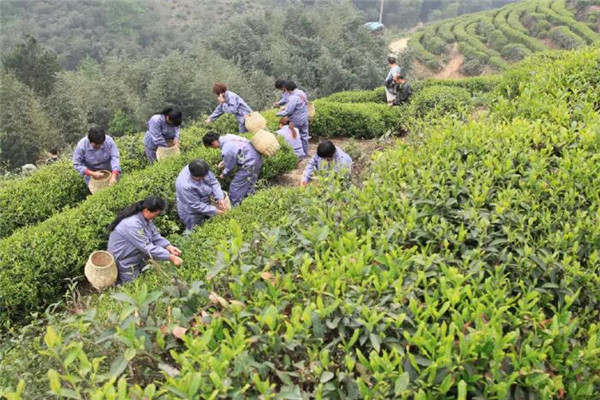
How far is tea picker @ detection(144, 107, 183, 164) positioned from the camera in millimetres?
7637

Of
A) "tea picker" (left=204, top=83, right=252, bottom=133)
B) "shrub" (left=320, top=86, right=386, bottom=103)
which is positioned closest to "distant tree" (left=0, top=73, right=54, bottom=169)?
"shrub" (left=320, top=86, right=386, bottom=103)

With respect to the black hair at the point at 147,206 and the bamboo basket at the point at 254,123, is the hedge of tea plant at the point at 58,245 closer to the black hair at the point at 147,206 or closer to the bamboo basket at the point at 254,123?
the black hair at the point at 147,206

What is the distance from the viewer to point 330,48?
95.2 feet

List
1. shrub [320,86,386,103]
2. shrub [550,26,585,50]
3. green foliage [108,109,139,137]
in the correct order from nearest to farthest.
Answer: shrub [320,86,386,103] < green foliage [108,109,139,137] < shrub [550,26,585,50]

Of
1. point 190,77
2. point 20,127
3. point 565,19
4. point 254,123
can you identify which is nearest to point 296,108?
point 254,123

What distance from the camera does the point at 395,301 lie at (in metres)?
2.56

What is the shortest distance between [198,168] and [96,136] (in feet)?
7.30

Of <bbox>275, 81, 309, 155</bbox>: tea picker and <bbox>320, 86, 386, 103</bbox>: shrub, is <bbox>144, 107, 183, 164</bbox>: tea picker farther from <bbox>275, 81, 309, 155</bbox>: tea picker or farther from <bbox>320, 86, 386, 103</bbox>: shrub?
<bbox>320, 86, 386, 103</bbox>: shrub

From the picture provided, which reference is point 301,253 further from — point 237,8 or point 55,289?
point 237,8

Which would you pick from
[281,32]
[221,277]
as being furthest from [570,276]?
[281,32]

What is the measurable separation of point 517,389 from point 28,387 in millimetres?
2601

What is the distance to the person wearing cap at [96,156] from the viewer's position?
7132mm

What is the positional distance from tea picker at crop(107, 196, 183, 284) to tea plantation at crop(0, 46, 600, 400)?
32.4 inches

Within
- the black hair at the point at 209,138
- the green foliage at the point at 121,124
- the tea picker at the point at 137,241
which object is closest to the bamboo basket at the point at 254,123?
the black hair at the point at 209,138
